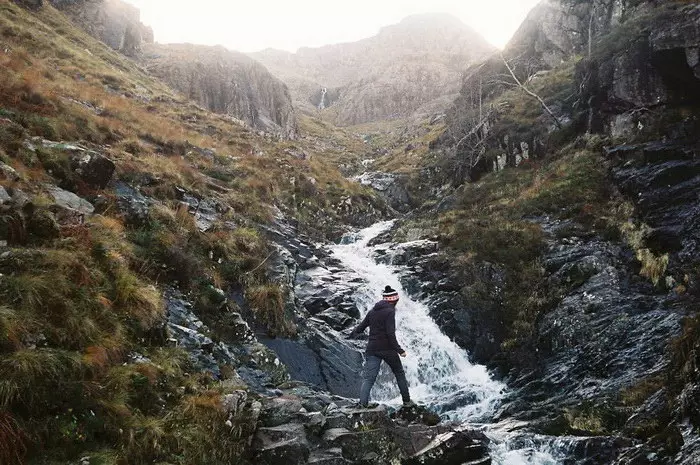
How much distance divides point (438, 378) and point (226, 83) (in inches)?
1977

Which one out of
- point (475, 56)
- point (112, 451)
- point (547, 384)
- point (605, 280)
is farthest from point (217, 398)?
point (475, 56)

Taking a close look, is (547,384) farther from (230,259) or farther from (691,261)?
(230,259)

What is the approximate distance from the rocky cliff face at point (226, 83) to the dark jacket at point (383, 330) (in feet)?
153

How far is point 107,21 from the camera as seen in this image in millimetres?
52062

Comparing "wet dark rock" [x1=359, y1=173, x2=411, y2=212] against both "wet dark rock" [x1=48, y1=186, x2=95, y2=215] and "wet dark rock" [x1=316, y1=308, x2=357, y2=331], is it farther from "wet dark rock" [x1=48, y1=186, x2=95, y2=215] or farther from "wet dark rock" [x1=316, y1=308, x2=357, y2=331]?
"wet dark rock" [x1=48, y1=186, x2=95, y2=215]

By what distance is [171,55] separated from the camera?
58500 millimetres

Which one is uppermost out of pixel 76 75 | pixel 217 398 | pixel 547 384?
pixel 76 75

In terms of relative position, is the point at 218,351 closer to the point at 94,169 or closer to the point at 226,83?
the point at 94,169

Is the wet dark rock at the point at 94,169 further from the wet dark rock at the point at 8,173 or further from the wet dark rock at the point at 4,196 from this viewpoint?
the wet dark rock at the point at 4,196

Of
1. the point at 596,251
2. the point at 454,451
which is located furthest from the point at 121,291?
the point at 596,251

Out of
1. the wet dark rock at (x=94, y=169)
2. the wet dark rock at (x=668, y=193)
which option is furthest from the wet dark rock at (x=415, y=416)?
the wet dark rock at (x=94, y=169)

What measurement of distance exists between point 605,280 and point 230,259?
491 inches

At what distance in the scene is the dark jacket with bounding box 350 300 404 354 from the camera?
10.4m

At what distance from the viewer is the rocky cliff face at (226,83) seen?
53094 mm
